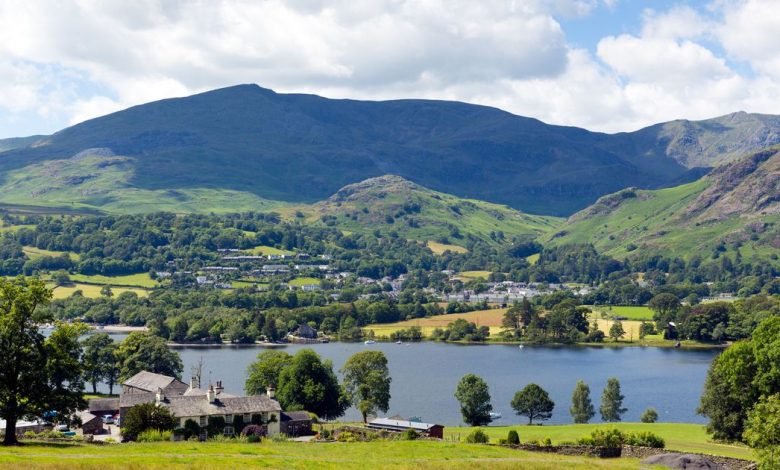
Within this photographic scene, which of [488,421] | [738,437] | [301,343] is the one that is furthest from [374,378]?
[301,343]

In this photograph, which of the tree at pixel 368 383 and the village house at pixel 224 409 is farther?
the tree at pixel 368 383

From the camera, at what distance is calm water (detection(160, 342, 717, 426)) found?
111938mm

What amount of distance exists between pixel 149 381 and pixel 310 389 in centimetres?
1696

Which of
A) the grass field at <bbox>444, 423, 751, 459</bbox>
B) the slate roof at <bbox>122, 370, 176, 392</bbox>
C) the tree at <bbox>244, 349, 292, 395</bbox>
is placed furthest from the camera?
the tree at <bbox>244, 349, 292, 395</bbox>

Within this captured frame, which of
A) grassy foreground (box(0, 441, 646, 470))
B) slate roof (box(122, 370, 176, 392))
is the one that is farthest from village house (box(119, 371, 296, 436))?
grassy foreground (box(0, 441, 646, 470))

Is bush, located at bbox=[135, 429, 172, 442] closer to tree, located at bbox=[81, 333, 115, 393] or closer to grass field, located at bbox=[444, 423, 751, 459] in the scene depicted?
grass field, located at bbox=[444, 423, 751, 459]

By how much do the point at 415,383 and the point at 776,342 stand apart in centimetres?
6608

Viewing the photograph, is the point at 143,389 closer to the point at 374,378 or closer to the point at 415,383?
the point at 374,378

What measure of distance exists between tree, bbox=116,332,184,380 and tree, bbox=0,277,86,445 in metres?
58.7

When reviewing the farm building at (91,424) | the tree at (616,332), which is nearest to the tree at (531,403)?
the farm building at (91,424)

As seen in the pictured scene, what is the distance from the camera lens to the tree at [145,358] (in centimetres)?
11162

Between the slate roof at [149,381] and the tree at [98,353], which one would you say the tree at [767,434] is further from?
the tree at [98,353]

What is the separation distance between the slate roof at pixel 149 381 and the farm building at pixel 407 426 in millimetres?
23837

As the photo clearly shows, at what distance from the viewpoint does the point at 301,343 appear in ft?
637
